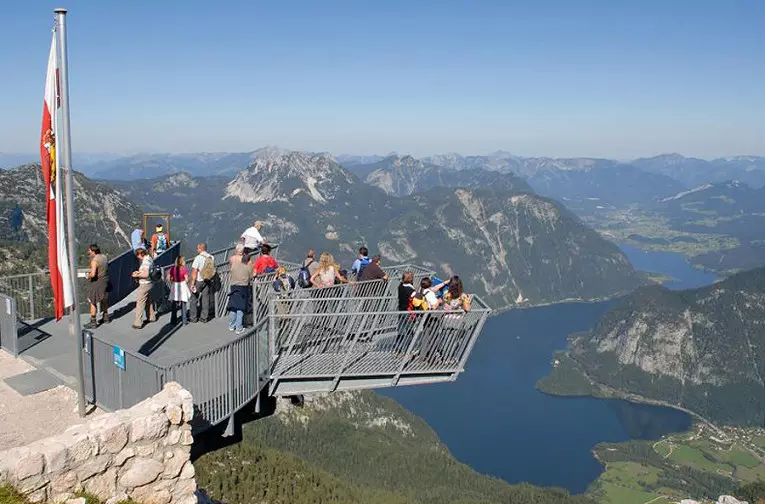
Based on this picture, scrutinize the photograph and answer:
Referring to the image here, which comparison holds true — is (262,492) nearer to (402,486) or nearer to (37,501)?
(37,501)

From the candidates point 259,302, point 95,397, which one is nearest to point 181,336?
point 259,302

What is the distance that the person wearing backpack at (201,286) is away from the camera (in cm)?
1802

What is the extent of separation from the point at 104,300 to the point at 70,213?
6237 millimetres

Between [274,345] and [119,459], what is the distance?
575 centimetres

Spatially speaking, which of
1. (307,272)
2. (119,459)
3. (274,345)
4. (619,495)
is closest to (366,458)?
(619,495)

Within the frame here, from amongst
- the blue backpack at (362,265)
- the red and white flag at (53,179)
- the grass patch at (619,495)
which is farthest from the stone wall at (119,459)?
the grass patch at (619,495)

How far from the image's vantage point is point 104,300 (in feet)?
59.1

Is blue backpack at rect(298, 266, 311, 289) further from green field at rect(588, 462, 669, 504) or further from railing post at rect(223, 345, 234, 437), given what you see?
green field at rect(588, 462, 669, 504)

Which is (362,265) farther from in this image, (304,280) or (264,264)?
(264,264)

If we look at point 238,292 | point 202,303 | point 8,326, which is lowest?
point 8,326

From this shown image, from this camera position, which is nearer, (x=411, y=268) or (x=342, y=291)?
(x=342, y=291)

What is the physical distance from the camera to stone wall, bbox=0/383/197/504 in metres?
9.41

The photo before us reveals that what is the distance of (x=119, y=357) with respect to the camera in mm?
12969

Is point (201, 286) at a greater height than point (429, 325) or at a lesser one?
greater
